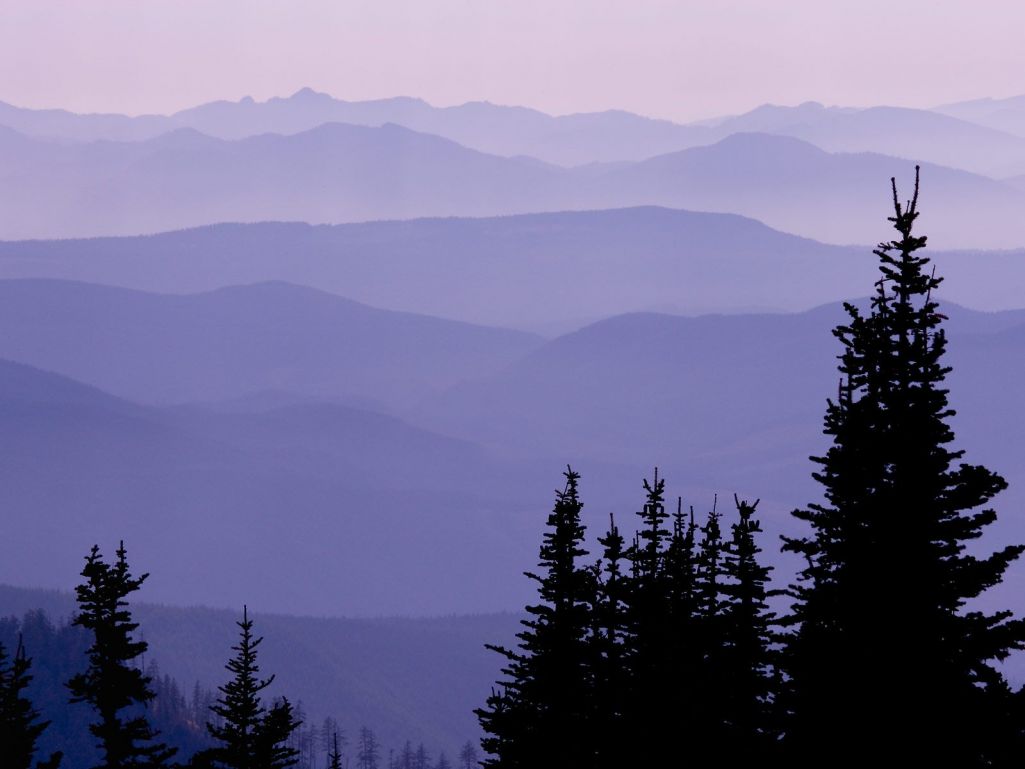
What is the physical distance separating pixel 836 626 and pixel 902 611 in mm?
711

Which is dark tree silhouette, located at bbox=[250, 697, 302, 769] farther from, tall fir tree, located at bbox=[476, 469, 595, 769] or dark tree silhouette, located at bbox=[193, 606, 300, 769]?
tall fir tree, located at bbox=[476, 469, 595, 769]

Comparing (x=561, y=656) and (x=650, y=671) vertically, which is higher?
(x=561, y=656)

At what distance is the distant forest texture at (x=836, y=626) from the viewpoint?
11.7 metres

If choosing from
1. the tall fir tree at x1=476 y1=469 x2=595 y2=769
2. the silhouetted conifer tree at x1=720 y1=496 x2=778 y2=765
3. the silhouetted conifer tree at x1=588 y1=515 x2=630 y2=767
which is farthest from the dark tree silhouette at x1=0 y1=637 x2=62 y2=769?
the silhouetted conifer tree at x1=720 y1=496 x2=778 y2=765

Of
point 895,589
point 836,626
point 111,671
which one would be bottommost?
point 836,626

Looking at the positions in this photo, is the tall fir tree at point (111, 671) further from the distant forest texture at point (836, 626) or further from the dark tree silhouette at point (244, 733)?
the distant forest texture at point (836, 626)

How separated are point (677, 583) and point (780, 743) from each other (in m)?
6.04

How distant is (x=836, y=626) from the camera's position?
12.4 metres

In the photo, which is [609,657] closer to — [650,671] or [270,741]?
[650,671]

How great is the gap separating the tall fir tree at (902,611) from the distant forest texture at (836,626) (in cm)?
2

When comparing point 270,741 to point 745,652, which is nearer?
point 745,652

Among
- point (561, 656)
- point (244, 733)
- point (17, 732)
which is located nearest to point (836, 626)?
point (561, 656)

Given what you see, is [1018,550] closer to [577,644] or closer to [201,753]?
[577,644]

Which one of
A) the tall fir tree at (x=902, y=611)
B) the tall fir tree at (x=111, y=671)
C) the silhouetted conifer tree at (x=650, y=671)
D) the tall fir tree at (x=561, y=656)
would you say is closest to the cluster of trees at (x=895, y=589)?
the tall fir tree at (x=902, y=611)
